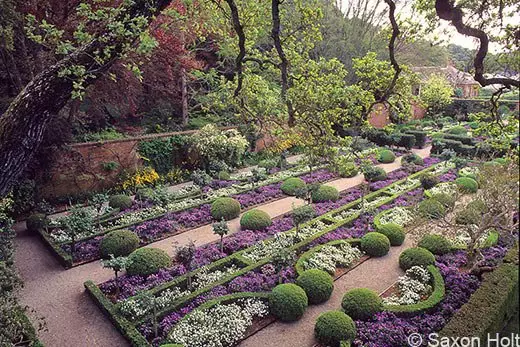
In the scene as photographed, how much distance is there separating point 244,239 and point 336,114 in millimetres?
4976

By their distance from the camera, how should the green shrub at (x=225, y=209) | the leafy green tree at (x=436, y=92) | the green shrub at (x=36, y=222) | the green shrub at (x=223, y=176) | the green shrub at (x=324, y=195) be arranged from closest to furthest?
1. the green shrub at (x=36, y=222)
2. the green shrub at (x=225, y=209)
3. the green shrub at (x=324, y=195)
4. the green shrub at (x=223, y=176)
5. the leafy green tree at (x=436, y=92)

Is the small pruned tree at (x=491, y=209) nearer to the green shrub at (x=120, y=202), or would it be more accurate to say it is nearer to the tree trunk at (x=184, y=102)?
the green shrub at (x=120, y=202)

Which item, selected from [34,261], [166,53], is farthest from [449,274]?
[166,53]

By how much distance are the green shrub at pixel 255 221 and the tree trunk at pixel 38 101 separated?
6.93 metres

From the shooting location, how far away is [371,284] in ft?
26.7

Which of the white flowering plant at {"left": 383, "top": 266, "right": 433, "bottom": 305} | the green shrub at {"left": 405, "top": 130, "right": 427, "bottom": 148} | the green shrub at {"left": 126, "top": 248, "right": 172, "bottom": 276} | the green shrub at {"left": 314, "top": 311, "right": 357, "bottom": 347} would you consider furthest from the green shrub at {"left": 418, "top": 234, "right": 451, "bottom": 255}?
the green shrub at {"left": 405, "top": 130, "right": 427, "bottom": 148}

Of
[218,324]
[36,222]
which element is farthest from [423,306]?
[36,222]

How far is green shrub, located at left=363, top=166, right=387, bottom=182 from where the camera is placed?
45.2ft

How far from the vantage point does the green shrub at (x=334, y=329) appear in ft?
20.3

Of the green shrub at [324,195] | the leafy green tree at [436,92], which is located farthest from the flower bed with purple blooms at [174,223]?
the leafy green tree at [436,92]

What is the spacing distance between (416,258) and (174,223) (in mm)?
Answer: 6589

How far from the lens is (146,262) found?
27.4 ft

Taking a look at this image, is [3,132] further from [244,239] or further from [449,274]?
[449,274]

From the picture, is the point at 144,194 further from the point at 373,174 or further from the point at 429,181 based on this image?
the point at 429,181
